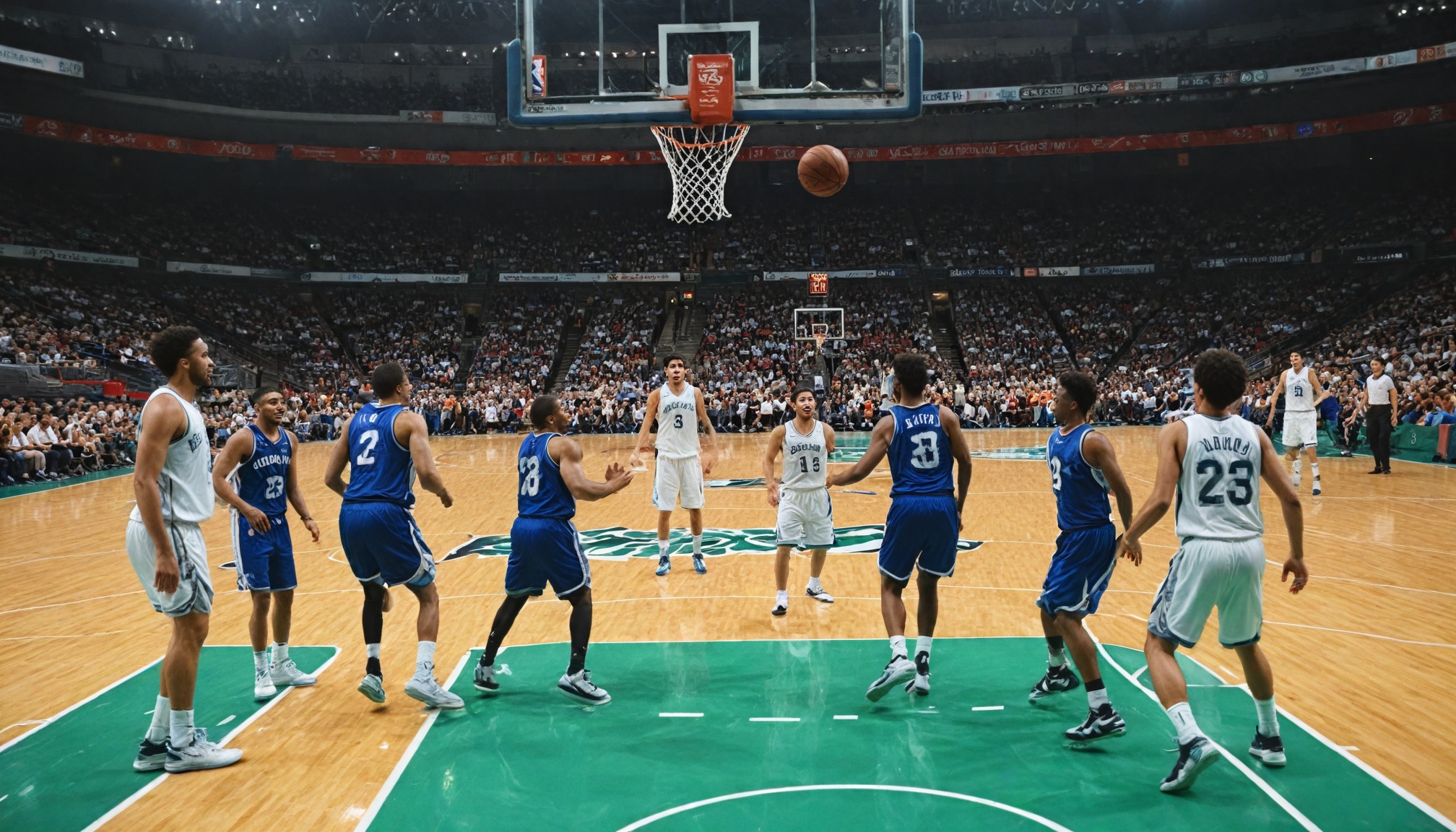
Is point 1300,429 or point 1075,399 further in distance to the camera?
point 1300,429

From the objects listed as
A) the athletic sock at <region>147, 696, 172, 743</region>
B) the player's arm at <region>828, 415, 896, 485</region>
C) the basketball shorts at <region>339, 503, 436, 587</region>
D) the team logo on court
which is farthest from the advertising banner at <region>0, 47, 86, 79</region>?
the player's arm at <region>828, 415, 896, 485</region>

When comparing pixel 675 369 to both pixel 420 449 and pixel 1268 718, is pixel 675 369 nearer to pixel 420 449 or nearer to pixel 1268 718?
pixel 420 449

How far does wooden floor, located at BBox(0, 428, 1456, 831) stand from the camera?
4258 mm

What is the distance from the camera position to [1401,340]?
25.6m

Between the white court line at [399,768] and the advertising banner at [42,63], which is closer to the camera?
the white court line at [399,768]

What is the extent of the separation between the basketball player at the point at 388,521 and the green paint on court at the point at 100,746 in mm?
697

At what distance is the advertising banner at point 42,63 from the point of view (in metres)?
28.4

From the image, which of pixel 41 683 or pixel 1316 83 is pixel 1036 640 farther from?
pixel 1316 83

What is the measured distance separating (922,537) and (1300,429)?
31.8ft

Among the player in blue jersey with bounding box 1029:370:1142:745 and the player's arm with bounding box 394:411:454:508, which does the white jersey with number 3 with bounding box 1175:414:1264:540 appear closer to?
the player in blue jersey with bounding box 1029:370:1142:745

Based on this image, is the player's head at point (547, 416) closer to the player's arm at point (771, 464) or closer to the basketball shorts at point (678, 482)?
the player's arm at point (771, 464)

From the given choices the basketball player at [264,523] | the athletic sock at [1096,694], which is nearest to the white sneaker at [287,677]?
the basketball player at [264,523]

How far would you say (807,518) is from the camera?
6.98 meters

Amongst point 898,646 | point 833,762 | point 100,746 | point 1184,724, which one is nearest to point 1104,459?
point 1184,724
